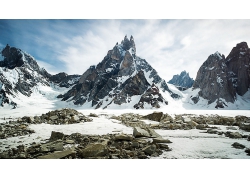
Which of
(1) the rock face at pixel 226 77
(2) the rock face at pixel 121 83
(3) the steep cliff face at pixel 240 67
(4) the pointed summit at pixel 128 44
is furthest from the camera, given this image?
(4) the pointed summit at pixel 128 44

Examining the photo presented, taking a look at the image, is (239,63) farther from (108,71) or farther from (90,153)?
(90,153)

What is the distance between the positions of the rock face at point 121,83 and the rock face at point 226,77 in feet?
81.8

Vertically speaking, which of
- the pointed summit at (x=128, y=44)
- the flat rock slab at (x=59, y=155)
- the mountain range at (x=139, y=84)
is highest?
the pointed summit at (x=128, y=44)

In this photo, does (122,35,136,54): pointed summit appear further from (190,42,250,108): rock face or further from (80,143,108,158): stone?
(80,143,108,158): stone

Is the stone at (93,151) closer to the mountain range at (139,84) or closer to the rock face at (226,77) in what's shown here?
the mountain range at (139,84)

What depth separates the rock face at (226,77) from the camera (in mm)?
104812

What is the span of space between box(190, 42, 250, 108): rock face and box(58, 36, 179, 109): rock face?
2492cm

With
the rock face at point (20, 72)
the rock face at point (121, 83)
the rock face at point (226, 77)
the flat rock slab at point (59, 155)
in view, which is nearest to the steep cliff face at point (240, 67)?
the rock face at point (226, 77)

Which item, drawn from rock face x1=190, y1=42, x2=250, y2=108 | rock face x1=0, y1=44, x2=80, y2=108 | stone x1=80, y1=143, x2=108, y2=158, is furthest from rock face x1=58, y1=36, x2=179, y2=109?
stone x1=80, y1=143, x2=108, y2=158

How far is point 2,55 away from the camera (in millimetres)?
146000

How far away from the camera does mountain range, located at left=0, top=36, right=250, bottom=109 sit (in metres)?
95.9

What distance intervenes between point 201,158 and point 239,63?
433ft

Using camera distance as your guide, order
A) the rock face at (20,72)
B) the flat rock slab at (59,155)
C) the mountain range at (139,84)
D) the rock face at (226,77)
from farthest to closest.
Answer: the rock face at (20,72), the rock face at (226,77), the mountain range at (139,84), the flat rock slab at (59,155)

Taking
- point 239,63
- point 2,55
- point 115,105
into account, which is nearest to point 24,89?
point 2,55
